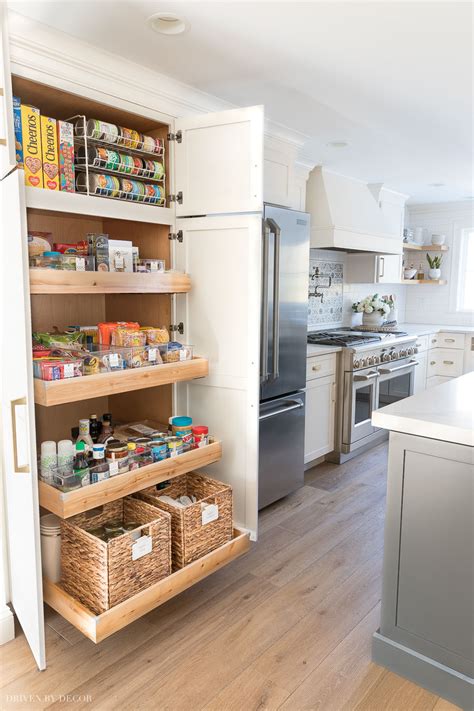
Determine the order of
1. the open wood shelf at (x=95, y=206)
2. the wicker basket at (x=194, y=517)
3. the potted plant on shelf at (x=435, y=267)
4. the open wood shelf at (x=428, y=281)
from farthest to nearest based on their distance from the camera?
the potted plant on shelf at (x=435, y=267), the open wood shelf at (x=428, y=281), the wicker basket at (x=194, y=517), the open wood shelf at (x=95, y=206)

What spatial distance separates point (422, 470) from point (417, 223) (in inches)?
217

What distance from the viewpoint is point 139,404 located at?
299cm

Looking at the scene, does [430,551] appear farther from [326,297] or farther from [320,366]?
[326,297]

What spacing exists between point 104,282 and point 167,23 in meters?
1.03

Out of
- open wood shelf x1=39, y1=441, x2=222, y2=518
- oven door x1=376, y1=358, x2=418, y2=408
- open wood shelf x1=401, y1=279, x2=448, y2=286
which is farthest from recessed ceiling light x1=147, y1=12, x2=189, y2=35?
open wood shelf x1=401, y1=279, x2=448, y2=286

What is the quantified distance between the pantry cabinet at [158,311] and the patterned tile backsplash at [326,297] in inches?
93.1

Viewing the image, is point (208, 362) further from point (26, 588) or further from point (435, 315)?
point (435, 315)

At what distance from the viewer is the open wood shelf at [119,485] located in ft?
6.29

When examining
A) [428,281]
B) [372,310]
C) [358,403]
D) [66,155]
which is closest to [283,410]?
[358,403]

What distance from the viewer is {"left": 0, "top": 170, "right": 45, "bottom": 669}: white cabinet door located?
1784mm

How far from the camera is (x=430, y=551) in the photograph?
1.83 m

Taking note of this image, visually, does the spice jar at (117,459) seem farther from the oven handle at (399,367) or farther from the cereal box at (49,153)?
the oven handle at (399,367)

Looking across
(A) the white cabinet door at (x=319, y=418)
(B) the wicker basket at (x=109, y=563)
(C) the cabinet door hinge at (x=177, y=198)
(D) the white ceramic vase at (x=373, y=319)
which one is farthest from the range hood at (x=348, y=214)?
(B) the wicker basket at (x=109, y=563)

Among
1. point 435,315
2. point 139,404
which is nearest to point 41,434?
point 139,404
